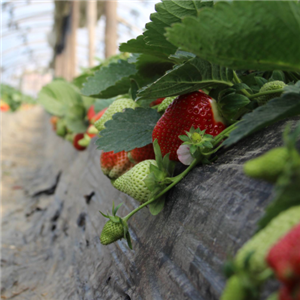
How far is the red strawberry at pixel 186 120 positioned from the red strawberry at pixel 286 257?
0.34 metres

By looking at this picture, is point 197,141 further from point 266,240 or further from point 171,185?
point 266,240

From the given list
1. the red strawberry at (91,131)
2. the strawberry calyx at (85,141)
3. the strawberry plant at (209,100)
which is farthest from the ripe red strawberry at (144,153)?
the strawberry calyx at (85,141)

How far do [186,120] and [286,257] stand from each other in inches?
14.4

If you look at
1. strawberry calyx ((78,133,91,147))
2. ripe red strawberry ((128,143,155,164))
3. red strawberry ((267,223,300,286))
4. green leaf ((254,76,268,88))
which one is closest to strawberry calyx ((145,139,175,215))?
ripe red strawberry ((128,143,155,164))

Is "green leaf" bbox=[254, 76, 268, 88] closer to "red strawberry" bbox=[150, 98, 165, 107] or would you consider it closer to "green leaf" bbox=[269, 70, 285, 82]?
"green leaf" bbox=[269, 70, 285, 82]

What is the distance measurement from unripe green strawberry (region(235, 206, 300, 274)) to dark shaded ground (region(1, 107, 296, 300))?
0.08 m

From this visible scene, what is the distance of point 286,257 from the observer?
0.23 m

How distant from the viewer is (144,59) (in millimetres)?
674

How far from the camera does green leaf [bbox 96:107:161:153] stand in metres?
0.62

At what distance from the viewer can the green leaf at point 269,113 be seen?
375 millimetres

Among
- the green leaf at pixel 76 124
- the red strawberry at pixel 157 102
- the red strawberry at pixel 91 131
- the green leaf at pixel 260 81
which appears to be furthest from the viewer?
the green leaf at pixel 76 124

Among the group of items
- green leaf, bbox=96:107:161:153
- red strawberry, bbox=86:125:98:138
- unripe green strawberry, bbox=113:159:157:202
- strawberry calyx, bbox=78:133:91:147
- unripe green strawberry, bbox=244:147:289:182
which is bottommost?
strawberry calyx, bbox=78:133:91:147

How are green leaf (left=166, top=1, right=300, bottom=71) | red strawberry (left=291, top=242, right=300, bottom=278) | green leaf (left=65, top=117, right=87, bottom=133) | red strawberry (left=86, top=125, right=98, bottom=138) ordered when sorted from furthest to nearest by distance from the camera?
green leaf (left=65, top=117, right=87, bottom=133) → red strawberry (left=86, top=125, right=98, bottom=138) → green leaf (left=166, top=1, right=300, bottom=71) → red strawberry (left=291, top=242, right=300, bottom=278)

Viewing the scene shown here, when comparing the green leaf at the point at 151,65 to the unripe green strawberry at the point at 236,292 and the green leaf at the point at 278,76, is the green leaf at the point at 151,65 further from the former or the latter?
the unripe green strawberry at the point at 236,292
